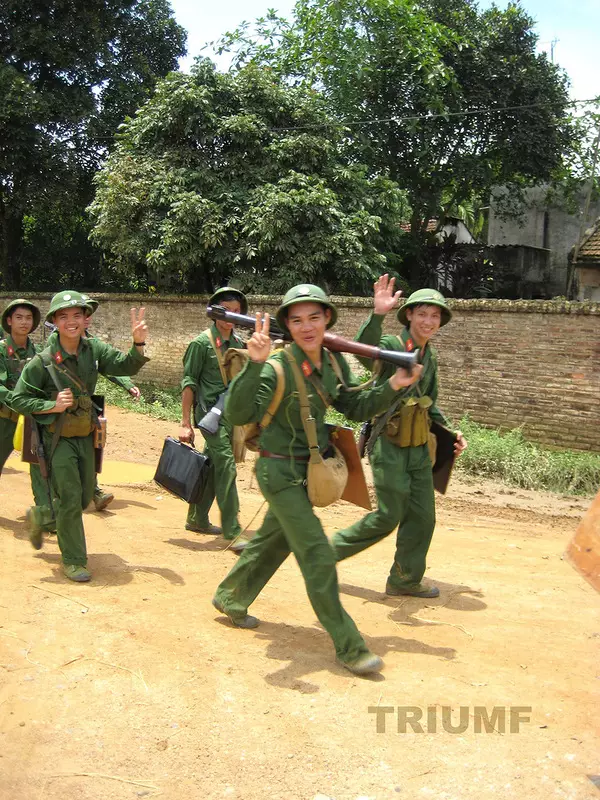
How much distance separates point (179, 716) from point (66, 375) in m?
2.87

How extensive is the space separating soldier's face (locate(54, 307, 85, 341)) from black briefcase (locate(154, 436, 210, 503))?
128 centimetres

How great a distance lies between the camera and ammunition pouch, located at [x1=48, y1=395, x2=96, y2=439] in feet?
19.6

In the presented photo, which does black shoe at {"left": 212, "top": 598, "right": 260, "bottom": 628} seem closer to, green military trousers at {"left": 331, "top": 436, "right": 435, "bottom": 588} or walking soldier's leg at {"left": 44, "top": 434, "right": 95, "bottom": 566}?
green military trousers at {"left": 331, "top": 436, "right": 435, "bottom": 588}

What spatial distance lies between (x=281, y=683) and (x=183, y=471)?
278 centimetres

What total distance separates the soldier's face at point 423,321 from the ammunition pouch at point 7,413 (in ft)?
13.1

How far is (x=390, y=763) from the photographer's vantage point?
3.59 meters

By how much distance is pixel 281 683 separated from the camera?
436 cm

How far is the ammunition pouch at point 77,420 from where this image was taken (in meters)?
5.98

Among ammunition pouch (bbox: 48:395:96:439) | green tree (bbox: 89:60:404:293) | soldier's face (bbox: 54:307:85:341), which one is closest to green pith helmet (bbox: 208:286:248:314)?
soldier's face (bbox: 54:307:85:341)

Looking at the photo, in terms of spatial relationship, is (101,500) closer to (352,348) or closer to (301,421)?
(301,421)

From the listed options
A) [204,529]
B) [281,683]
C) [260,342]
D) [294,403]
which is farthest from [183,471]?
[260,342]

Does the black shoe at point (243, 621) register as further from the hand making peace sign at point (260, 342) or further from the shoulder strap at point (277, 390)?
the hand making peace sign at point (260, 342)

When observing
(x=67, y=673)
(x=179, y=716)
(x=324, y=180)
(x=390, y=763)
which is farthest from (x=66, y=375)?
(x=324, y=180)

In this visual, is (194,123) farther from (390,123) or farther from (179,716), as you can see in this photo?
(179,716)
